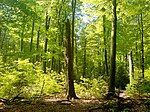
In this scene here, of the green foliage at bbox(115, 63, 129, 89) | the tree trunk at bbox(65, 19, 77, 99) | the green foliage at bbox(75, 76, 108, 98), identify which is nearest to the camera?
the tree trunk at bbox(65, 19, 77, 99)

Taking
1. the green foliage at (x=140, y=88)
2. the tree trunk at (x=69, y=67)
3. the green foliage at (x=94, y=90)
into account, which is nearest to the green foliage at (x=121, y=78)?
the green foliage at (x=94, y=90)

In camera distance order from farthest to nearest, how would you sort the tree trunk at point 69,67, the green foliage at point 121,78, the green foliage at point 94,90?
the green foliage at point 121,78
the green foliage at point 94,90
the tree trunk at point 69,67

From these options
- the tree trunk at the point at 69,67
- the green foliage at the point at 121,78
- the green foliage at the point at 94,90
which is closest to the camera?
the tree trunk at the point at 69,67

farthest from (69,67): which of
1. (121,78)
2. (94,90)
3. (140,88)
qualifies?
(121,78)

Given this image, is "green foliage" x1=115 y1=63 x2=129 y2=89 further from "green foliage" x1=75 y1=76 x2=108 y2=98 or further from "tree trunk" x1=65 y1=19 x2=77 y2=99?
"tree trunk" x1=65 y1=19 x2=77 y2=99

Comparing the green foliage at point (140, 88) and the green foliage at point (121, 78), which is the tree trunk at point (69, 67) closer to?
the green foliage at point (140, 88)

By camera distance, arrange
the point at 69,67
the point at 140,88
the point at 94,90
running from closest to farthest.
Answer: the point at 69,67
the point at 140,88
the point at 94,90

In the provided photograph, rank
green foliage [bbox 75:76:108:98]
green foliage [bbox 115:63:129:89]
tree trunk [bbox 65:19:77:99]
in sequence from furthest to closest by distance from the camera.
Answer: green foliage [bbox 115:63:129:89]
green foliage [bbox 75:76:108:98]
tree trunk [bbox 65:19:77:99]

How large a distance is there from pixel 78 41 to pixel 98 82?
21318mm

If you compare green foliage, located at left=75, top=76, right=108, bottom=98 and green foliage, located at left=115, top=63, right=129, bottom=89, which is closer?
green foliage, located at left=75, top=76, right=108, bottom=98

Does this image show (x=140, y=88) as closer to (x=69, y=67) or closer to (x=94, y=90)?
(x=94, y=90)

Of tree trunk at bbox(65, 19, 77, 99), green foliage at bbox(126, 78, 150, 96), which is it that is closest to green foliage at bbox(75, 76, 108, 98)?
tree trunk at bbox(65, 19, 77, 99)

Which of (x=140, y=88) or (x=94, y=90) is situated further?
(x=94, y=90)

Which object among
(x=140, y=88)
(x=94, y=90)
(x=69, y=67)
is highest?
(x=69, y=67)
